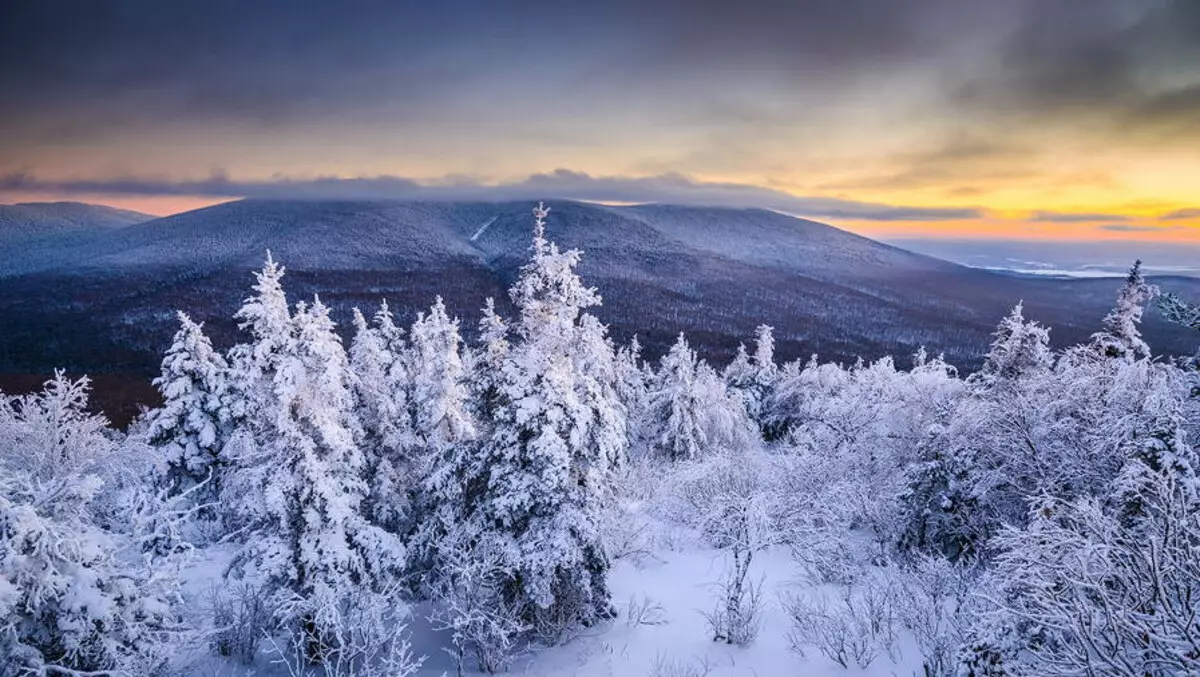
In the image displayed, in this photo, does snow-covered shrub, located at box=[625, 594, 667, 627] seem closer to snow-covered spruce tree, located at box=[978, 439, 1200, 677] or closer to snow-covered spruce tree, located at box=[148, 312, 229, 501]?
snow-covered spruce tree, located at box=[978, 439, 1200, 677]

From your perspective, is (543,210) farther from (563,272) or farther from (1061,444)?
(1061,444)

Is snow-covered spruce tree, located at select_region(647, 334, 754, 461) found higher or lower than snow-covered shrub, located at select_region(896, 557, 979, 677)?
lower

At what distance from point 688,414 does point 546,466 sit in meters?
23.2

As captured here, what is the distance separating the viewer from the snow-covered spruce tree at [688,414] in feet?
115

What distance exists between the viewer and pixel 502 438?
1334cm

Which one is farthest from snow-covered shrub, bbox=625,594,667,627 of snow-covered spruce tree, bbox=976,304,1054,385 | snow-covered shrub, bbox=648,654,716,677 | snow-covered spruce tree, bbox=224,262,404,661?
snow-covered spruce tree, bbox=976,304,1054,385

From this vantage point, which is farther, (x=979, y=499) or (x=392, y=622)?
(x=392, y=622)

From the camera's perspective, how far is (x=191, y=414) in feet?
70.7

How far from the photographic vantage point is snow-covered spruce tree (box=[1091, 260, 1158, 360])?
1898 centimetres

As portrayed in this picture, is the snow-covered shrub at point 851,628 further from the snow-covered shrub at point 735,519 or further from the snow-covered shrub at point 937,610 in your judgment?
the snow-covered shrub at point 735,519

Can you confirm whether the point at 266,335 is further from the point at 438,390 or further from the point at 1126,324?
the point at 1126,324

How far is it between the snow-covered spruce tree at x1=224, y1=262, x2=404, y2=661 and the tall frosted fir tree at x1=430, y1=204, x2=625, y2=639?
230 centimetres

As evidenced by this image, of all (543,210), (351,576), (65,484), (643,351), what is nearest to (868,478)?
(543,210)

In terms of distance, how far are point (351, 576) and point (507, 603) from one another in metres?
3.85
